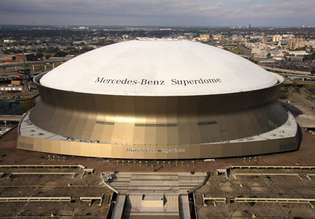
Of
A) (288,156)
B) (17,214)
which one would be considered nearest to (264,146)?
(288,156)

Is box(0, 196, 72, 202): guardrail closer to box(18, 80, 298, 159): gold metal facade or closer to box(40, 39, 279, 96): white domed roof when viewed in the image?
box(18, 80, 298, 159): gold metal facade

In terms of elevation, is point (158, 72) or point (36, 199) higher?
point (158, 72)

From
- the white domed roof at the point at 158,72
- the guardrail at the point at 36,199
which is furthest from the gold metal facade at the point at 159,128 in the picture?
the guardrail at the point at 36,199

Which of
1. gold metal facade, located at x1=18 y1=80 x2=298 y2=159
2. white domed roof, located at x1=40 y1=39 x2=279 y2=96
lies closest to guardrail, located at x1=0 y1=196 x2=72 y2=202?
gold metal facade, located at x1=18 y1=80 x2=298 y2=159

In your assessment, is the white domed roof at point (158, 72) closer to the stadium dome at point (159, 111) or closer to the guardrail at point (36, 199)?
the stadium dome at point (159, 111)

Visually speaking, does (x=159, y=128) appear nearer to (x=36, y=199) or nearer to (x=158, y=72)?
(x=158, y=72)

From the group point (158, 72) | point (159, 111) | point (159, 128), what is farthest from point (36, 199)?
point (158, 72)

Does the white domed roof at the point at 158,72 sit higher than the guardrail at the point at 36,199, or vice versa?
the white domed roof at the point at 158,72

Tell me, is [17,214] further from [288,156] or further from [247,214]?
[288,156]
